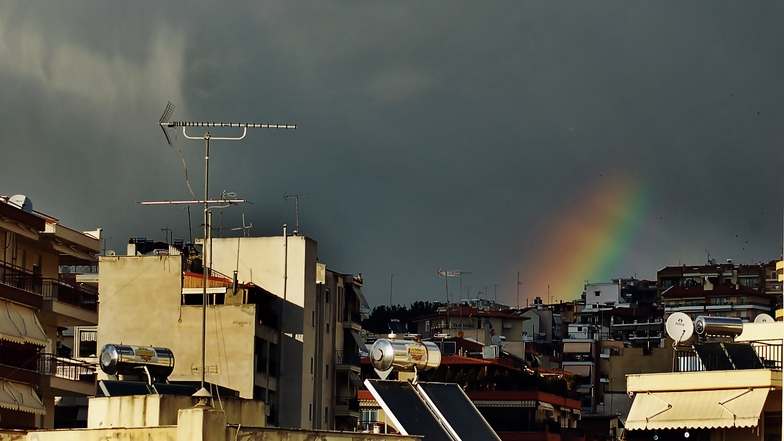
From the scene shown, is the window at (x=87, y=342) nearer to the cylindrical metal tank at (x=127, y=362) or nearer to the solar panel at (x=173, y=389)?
the cylindrical metal tank at (x=127, y=362)

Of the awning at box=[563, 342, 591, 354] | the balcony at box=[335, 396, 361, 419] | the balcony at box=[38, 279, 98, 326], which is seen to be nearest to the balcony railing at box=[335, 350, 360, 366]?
the balcony at box=[335, 396, 361, 419]

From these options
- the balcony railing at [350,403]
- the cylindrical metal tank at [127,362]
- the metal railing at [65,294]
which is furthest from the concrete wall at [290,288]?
the cylindrical metal tank at [127,362]

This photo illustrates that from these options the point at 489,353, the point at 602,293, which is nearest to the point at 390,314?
the point at 602,293

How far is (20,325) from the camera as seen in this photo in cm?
4284

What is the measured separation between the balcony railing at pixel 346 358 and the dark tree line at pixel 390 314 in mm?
78107

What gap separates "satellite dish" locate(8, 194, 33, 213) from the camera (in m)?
46.6

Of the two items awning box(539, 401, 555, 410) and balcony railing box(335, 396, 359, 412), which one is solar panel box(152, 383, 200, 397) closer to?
balcony railing box(335, 396, 359, 412)

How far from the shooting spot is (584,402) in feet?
387

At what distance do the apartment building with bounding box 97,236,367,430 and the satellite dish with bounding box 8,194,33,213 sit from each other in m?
20.3

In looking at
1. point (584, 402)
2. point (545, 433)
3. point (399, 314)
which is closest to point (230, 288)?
point (545, 433)

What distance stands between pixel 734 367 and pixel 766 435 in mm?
1496

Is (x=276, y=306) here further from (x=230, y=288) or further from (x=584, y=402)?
(x=584, y=402)

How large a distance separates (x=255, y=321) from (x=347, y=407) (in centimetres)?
1326

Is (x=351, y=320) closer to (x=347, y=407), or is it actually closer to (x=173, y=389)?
(x=347, y=407)
